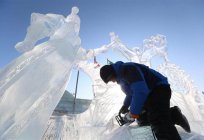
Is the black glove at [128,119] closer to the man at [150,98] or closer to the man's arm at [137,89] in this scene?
the man at [150,98]

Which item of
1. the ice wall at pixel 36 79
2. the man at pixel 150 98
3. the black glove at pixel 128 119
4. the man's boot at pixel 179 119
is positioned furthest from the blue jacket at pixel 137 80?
the ice wall at pixel 36 79

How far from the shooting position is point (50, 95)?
2.80 m

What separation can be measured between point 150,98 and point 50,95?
1.47m

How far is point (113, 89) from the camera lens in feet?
16.6

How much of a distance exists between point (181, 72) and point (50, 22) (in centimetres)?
487

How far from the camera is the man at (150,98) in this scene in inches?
74.5

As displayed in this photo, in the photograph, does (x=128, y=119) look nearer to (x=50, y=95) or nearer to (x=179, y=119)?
(x=179, y=119)

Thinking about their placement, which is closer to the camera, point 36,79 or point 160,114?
point 160,114

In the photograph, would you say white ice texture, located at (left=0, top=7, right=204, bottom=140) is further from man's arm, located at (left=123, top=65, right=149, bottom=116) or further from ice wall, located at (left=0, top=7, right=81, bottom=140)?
man's arm, located at (left=123, top=65, right=149, bottom=116)

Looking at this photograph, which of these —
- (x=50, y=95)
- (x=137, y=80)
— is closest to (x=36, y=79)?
(x=50, y=95)

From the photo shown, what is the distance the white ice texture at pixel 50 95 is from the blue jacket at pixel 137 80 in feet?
1.00

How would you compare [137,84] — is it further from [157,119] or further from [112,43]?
[112,43]

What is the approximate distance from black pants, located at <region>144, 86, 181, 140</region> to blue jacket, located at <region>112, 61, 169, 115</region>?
9 cm

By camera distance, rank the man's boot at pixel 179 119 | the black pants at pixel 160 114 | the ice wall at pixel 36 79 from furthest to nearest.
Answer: the ice wall at pixel 36 79 < the man's boot at pixel 179 119 < the black pants at pixel 160 114
